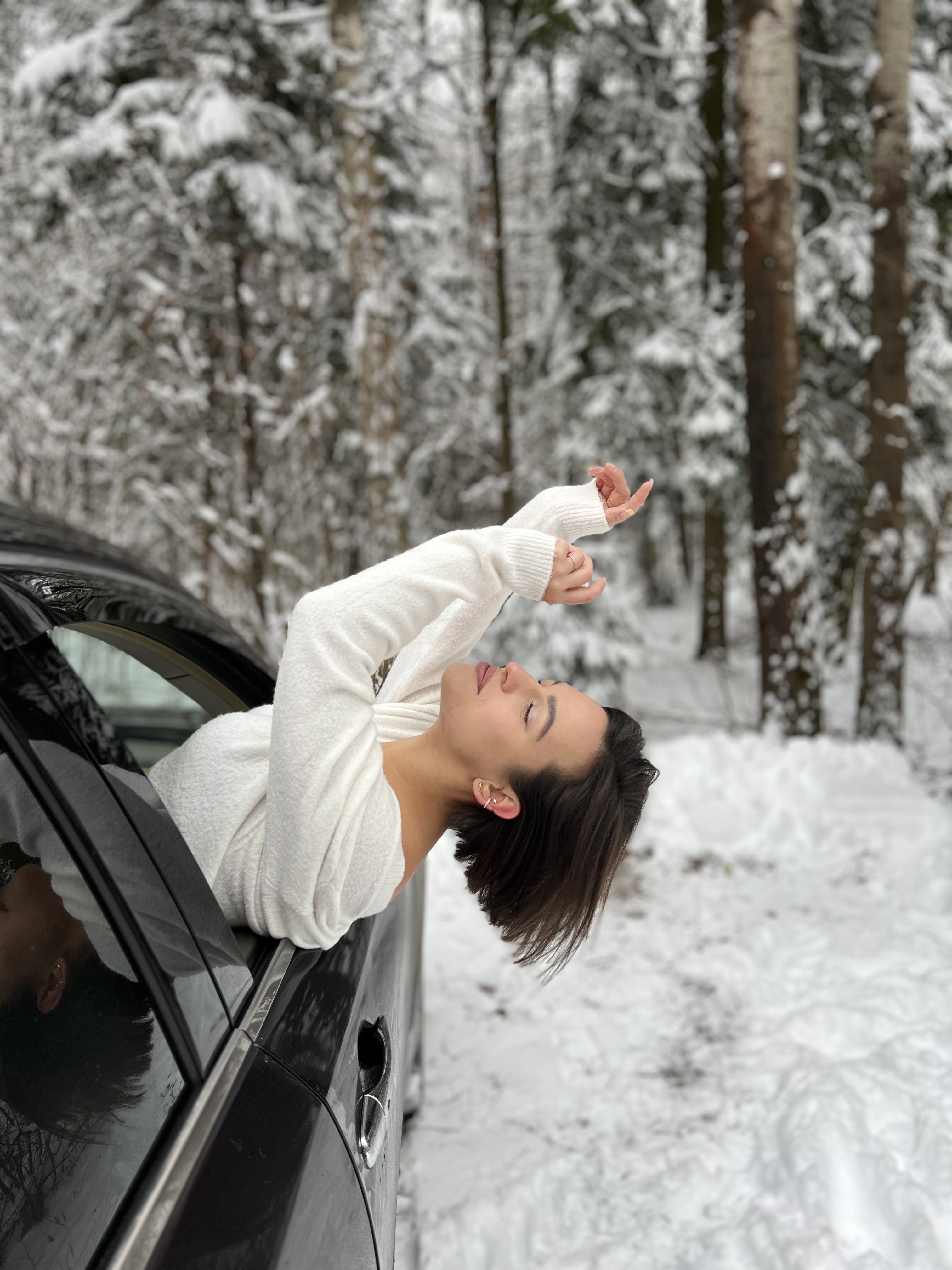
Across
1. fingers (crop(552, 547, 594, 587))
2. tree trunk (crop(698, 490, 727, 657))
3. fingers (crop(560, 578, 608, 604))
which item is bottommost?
tree trunk (crop(698, 490, 727, 657))

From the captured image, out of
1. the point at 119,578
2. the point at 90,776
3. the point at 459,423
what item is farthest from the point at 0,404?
the point at 90,776

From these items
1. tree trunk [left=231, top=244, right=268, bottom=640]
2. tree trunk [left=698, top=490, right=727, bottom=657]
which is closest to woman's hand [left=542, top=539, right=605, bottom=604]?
tree trunk [left=231, top=244, right=268, bottom=640]

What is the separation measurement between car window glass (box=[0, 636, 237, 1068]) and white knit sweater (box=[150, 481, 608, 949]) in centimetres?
24

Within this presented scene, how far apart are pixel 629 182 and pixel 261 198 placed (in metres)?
4.85

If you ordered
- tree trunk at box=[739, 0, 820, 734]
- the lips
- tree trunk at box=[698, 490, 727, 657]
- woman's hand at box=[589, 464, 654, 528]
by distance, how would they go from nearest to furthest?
the lips
woman's hand at box=[589, 464, 654, 528]
tree trunk at box=[739, 0, 820, 734]
tree trunk at box=[698, 490, 727, 657]

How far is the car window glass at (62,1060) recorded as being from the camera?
101 centimetres

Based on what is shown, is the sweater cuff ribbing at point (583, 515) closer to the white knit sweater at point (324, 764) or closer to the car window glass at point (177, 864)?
the white knit sweater at point (324, 764)

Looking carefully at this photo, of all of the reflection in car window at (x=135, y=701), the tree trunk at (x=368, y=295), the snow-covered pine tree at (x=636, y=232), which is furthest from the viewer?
the snow-covered pine tree at (x=636, y=232)

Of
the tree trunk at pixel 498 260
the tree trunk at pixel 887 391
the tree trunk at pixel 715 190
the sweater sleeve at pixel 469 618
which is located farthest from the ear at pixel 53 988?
the tree trunk at pixel 715 190

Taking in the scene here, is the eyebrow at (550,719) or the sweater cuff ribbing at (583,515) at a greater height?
the sweater cuff ribbing at (583,515)

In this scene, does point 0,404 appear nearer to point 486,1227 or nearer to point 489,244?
point 489,244

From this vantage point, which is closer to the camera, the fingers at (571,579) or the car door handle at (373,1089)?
the car door handle at (373,1089)

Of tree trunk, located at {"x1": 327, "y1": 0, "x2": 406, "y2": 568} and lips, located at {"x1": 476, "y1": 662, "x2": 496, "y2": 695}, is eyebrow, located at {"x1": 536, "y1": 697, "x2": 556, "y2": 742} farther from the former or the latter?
tree trunk, located at {"x1": 327, "y1": 0, "x2": 406, "y2": 568}

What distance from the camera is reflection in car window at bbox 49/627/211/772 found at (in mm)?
3854
